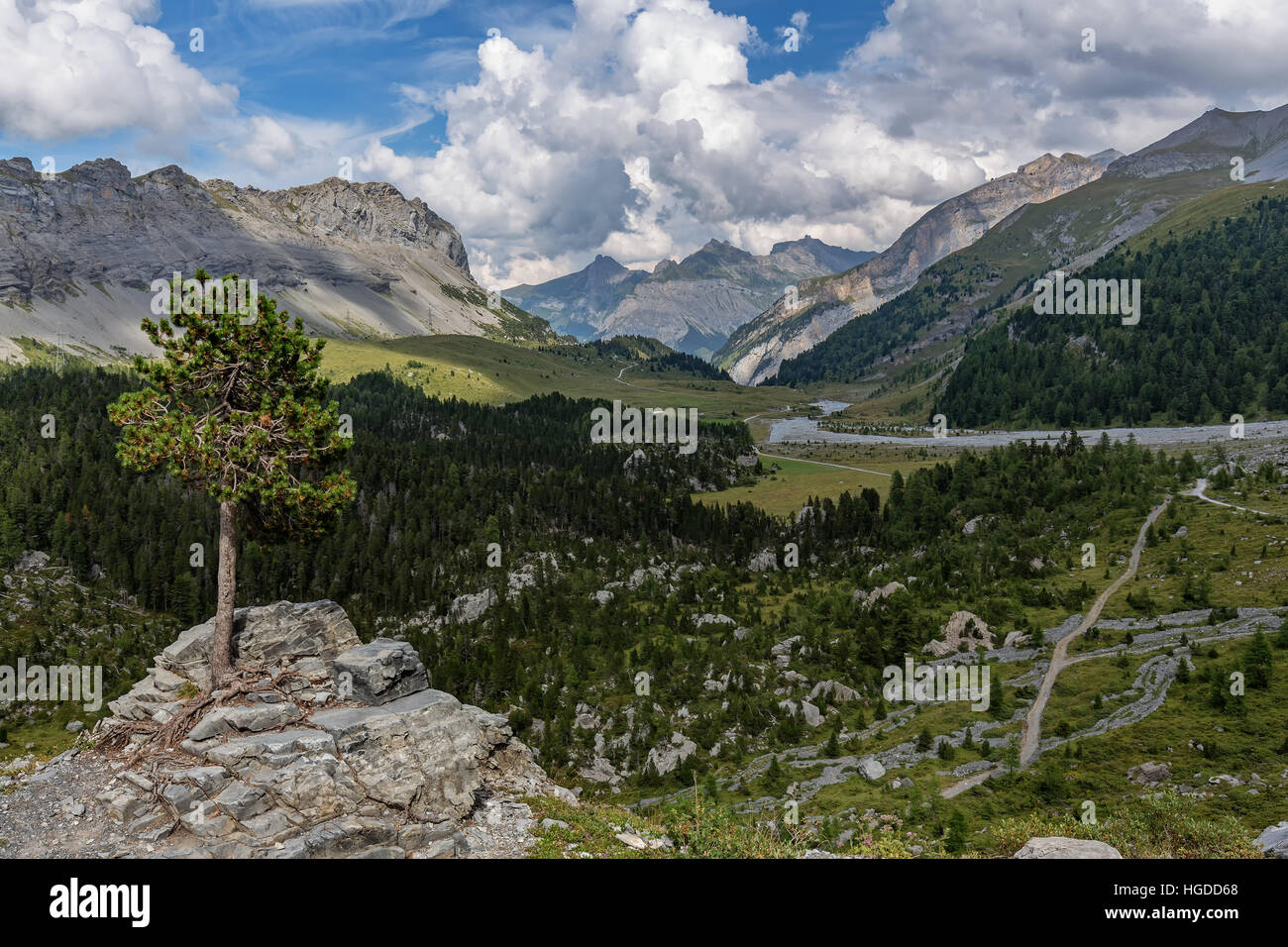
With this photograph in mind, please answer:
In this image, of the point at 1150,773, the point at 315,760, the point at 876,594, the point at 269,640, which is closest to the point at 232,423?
the point at 269,640

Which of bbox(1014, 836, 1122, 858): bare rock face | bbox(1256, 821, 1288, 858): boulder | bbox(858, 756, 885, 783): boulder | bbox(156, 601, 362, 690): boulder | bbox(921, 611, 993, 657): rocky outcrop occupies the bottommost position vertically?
bbox(858, 756, 885, 783): boulder

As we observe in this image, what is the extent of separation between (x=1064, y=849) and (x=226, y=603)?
32.2 m

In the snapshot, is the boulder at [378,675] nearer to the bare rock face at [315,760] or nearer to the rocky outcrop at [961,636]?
the bare rock face at [315,760]

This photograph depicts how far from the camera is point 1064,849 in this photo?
17.7 metres

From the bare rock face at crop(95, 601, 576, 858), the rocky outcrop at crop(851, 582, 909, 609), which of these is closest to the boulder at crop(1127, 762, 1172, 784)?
the bare rock face at crop(95, 601, 576, 858)

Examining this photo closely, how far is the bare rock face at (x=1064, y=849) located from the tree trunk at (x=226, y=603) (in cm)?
3040

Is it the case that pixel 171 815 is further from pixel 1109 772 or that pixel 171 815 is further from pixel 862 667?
pixel 862 667

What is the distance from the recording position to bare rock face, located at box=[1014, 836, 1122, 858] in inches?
682

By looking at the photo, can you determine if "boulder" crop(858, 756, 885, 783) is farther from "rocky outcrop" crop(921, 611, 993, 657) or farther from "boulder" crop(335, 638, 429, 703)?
"boulder" crop(335, 638, 429, 703)

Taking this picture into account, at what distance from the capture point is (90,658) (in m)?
84.2

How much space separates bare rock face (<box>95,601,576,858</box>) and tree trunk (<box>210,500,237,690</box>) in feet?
3.78
